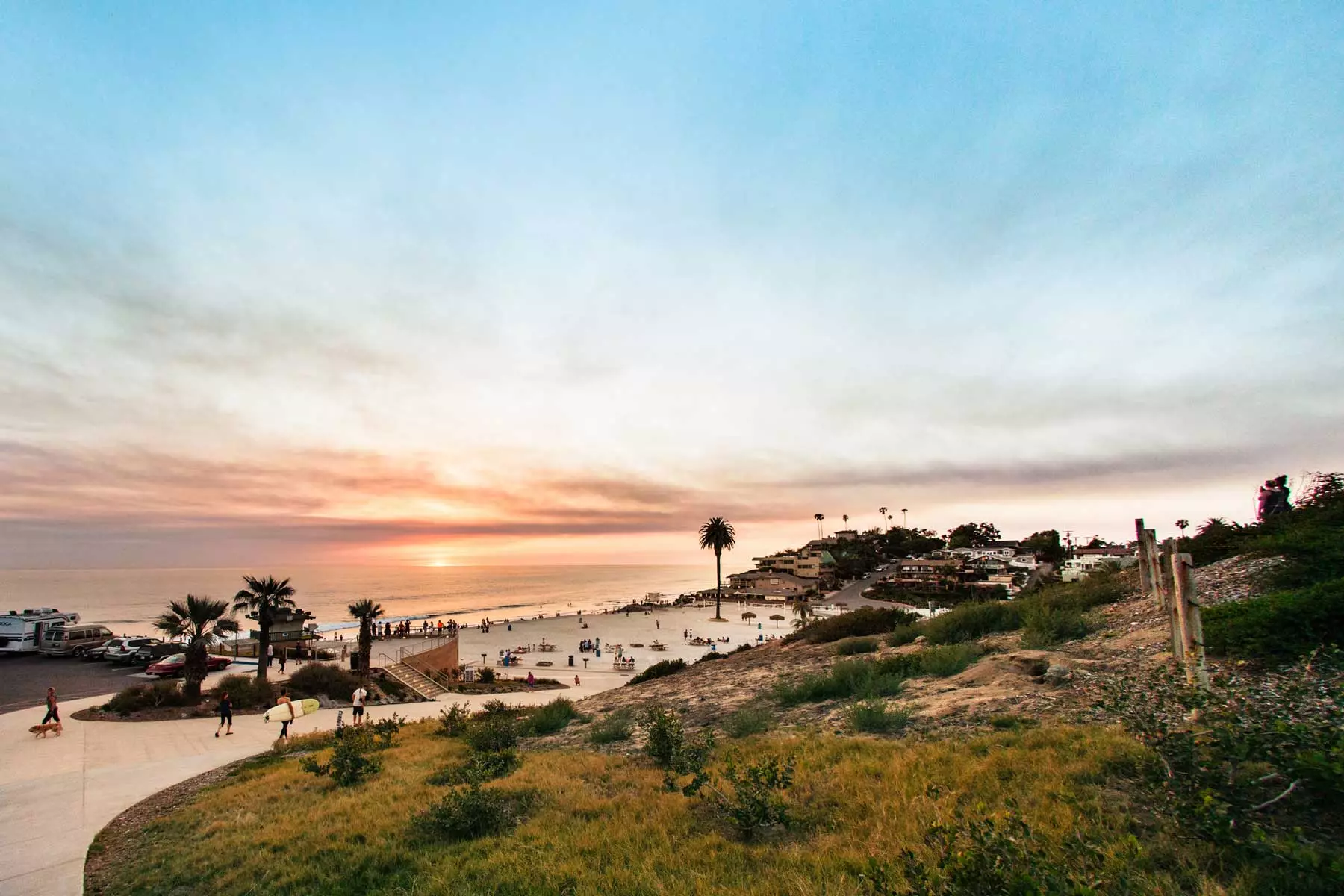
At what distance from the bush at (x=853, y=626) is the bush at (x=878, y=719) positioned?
1421 cm

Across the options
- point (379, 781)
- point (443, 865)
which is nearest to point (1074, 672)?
point (443, 865)

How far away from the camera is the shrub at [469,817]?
24.9ft

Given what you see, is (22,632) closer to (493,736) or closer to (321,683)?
(321,683)

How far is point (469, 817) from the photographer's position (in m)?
7.62

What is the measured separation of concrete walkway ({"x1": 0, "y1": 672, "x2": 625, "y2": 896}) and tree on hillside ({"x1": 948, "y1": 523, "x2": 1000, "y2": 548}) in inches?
6176

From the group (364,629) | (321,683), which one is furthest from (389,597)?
(321,683)

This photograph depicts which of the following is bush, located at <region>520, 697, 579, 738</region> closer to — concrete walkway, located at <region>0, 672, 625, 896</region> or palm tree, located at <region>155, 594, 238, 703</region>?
concrete walkway, located at <region>0, 672, 625, 896</region>

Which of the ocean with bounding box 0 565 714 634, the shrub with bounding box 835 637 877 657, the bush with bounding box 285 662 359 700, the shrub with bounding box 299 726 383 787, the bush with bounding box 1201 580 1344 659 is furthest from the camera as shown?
the ocean with bounding box 0 565 714 634

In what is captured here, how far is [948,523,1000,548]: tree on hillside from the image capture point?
153 meters

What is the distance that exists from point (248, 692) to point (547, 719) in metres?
15.7

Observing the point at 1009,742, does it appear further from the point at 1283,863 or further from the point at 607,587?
the point at 607,587

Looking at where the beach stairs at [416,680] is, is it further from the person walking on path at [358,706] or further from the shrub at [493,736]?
the shrub at [493,736]

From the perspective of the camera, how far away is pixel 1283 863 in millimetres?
3943

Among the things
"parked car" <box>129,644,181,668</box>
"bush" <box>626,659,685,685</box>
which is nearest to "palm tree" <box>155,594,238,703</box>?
"parked car" <box>129,644,181,668</box>
